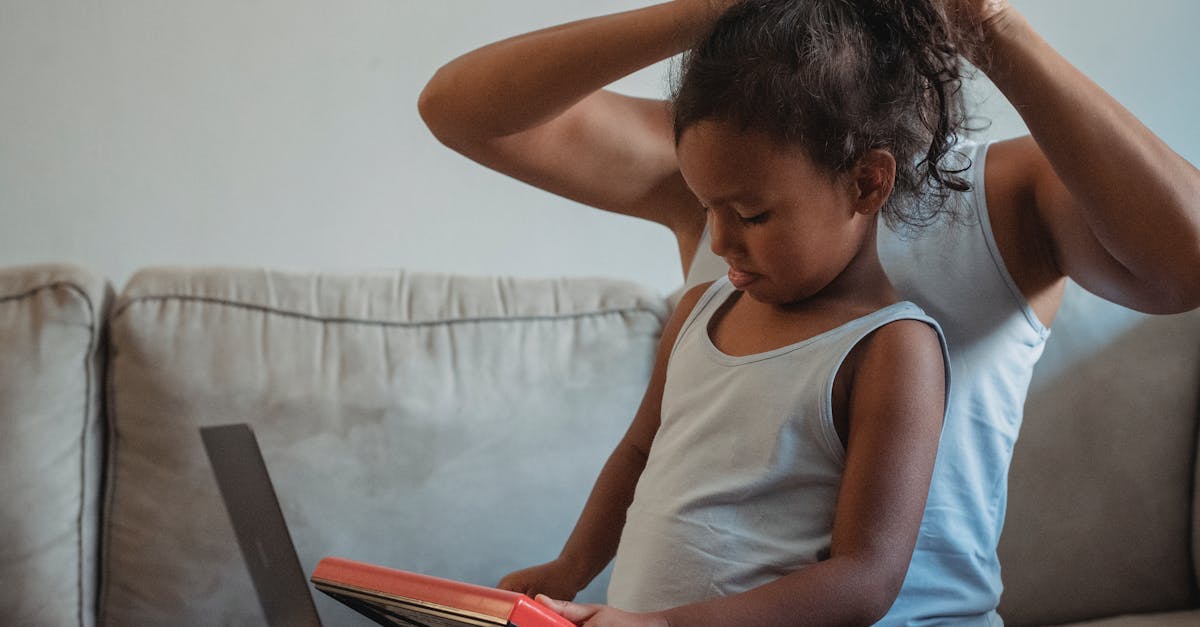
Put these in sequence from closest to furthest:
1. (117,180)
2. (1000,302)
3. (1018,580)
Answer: (1000,302) → (1018,580) → (117,180)

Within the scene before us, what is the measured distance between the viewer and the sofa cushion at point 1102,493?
Answer: 1324 millimetres

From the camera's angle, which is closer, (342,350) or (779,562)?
(779,562)

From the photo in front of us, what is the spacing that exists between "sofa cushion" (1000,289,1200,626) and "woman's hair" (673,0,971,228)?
0.69m

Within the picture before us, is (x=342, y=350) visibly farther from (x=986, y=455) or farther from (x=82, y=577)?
(x=986, y=455)

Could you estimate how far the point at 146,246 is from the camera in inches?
60.9

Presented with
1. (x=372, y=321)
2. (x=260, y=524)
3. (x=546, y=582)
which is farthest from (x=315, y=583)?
(x=372, y=321)

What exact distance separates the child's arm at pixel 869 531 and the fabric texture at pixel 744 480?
0.04m

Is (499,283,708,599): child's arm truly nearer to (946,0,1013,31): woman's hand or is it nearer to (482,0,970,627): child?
(482,0,970,627): child

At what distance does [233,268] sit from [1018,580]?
1.03 m

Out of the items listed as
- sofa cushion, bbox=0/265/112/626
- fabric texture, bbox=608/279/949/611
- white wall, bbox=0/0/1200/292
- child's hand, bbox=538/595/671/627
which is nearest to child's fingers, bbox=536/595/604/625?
child's hand, bbox=538/595/671/627

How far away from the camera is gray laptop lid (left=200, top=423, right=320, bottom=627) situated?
74 cm

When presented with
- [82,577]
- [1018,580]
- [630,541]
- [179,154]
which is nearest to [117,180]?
[179,154]

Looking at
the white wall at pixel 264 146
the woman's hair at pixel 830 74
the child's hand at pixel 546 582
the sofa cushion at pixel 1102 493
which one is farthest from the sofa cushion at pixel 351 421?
the woman's hair at pixel 830 74

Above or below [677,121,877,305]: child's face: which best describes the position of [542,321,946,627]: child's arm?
below
